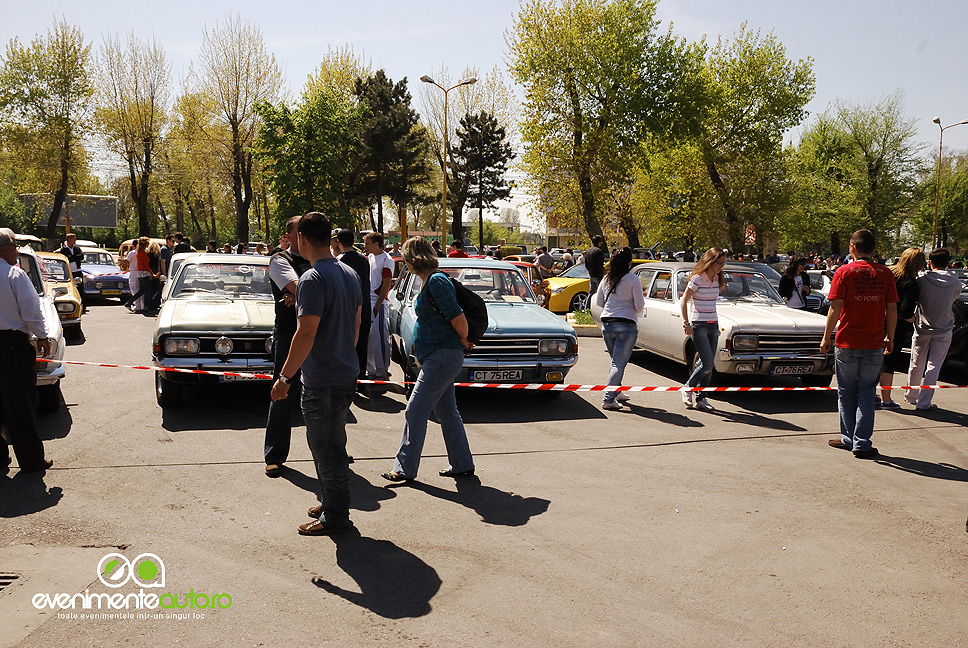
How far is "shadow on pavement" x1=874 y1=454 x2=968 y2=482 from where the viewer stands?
6.23 meters

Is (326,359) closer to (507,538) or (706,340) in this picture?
(507,538)

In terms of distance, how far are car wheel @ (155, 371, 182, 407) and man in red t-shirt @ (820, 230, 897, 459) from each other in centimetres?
653

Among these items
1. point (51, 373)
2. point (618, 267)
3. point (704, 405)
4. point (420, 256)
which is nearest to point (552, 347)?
point (618, 267)

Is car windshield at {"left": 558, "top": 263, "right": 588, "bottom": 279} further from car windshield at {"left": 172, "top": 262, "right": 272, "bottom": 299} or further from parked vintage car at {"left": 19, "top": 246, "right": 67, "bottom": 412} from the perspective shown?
parked vintage car at {"left": 19, "top": 246, "right": 67, "bottom": 412}

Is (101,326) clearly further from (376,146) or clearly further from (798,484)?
(376,146)

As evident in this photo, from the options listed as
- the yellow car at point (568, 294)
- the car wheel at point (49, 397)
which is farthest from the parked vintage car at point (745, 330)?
the yellow car at point (568, 294)

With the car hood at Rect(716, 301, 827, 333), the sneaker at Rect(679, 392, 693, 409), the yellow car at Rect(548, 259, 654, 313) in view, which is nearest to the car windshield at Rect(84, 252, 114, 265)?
the yellow car at Rect(548, 259, 654, 313)

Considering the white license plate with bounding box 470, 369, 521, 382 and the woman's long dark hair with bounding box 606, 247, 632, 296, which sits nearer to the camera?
the white license plate with bounding box 470, 369, 521, 382

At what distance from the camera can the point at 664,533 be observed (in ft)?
15.8

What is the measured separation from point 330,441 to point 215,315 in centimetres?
404

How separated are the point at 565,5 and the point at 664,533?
103 feet

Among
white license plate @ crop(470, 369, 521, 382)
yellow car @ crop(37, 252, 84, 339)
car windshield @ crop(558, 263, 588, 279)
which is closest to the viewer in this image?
white license plate @ crop(470, 369, 521, 382)

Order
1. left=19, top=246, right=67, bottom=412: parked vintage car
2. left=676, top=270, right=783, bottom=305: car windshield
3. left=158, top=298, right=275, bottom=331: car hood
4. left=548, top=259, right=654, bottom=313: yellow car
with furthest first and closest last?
1. left=548, top=259, right=654, bottom=313: yellow car
2. left=676, top=270, right=783, bottom=305: car windshield
3. left=158, top=298, right=275, bottom=331: car hood
4. left=19, top=246, right=67, bottom=412: parked vintage car

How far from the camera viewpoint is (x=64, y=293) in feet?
43.8
